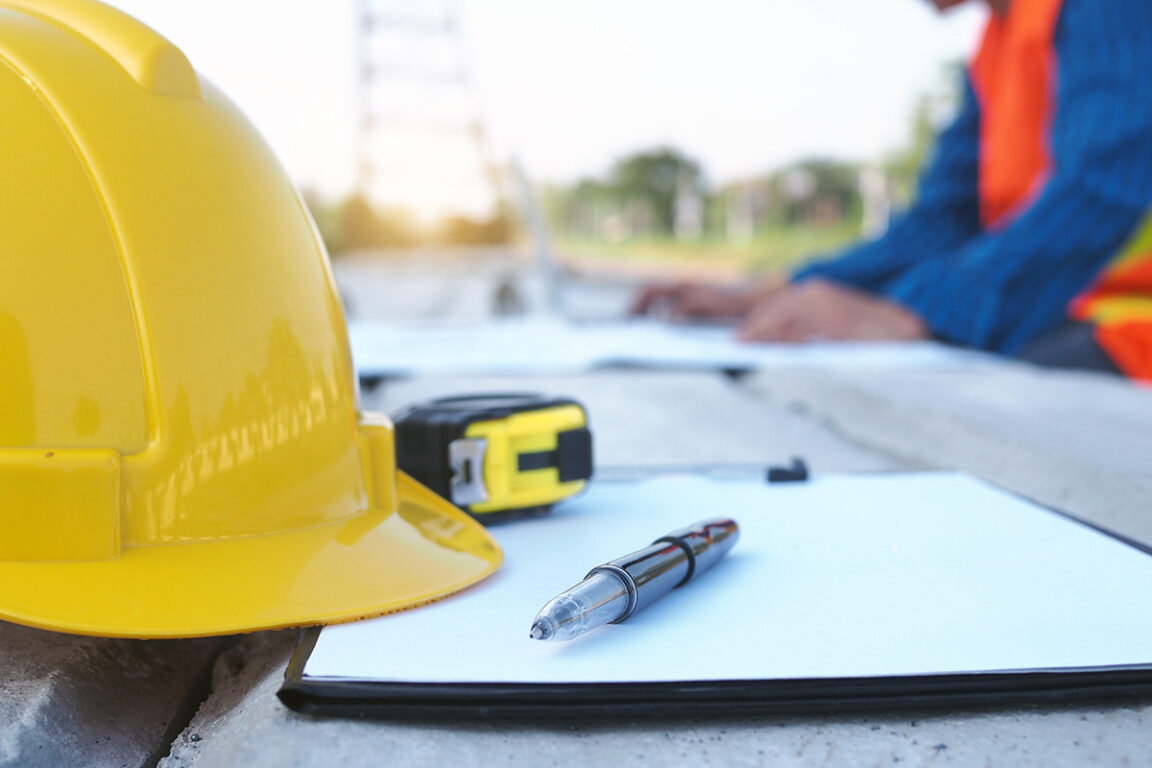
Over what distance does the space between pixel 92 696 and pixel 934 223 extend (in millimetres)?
3682

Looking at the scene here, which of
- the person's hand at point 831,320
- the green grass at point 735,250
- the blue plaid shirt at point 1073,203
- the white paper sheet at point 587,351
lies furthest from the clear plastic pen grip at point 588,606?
the green grass at point 735,250

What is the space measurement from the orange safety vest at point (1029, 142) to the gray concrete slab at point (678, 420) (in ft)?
4.53

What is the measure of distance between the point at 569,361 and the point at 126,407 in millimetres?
1599

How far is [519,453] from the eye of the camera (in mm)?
770

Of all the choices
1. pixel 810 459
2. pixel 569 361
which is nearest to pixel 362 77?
pixel 569 361

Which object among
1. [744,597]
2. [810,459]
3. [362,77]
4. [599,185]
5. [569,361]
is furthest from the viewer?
[599,185]

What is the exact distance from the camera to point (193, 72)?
2.09 ft

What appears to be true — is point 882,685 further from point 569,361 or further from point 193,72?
point 569,361

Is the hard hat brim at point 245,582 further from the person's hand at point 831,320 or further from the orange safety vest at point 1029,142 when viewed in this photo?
the orange safety vest at point 1029,142

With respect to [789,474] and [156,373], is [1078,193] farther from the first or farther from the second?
[156,373]

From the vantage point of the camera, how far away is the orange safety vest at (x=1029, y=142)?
2.77 m

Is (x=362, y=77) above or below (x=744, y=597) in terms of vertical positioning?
above

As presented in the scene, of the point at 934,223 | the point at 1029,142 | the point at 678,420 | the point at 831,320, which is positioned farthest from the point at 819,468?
the point at 934,223

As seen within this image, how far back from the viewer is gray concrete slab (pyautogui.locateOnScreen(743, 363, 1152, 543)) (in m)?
1.01
